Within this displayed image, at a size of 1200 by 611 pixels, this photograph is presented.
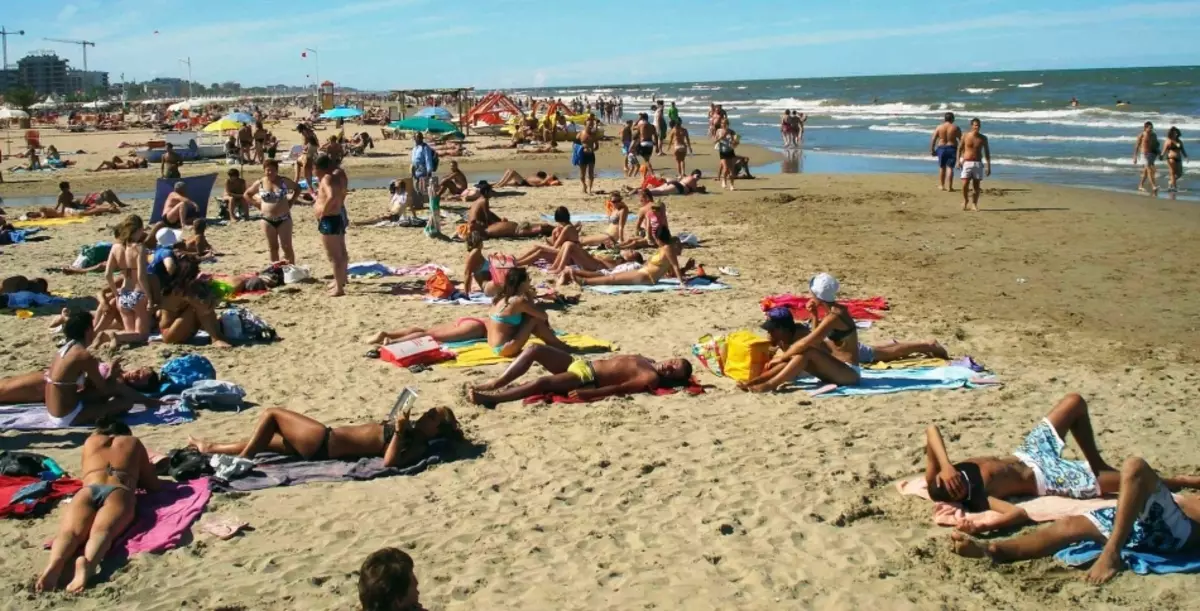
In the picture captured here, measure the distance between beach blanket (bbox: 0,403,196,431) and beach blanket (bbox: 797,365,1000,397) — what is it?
171 inches

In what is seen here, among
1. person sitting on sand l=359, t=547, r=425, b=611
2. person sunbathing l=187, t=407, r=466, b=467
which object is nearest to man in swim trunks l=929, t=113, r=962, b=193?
person sunbathing l=187, t=407, r=466, b=467

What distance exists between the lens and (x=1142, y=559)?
4.32 metres

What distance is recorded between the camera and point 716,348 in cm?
762

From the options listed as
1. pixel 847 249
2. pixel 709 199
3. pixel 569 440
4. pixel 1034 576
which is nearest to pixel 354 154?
pixel 709 199

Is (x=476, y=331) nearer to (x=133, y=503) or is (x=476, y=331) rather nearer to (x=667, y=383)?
(x=667, y=383)

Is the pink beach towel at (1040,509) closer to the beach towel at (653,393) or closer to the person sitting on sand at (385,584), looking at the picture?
the beach towel at (653,393)

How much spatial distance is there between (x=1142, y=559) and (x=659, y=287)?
22.1 feet

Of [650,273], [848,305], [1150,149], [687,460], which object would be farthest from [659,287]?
[1150,149]

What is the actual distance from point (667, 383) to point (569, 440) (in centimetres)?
125

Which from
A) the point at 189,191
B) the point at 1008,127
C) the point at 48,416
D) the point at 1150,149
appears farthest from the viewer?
the point at 1008,127

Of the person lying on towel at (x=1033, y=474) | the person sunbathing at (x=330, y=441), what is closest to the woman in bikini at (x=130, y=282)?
the person sunbathing at (x=330, y=441)

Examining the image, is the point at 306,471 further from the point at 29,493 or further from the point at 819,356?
the point at 819,356

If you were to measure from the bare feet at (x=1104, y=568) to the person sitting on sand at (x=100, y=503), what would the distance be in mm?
4363

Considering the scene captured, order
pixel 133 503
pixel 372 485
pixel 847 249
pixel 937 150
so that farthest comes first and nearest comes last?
pixel 937 150 → pixel 847 249 → pixel 372 485 → pixel 133 503
